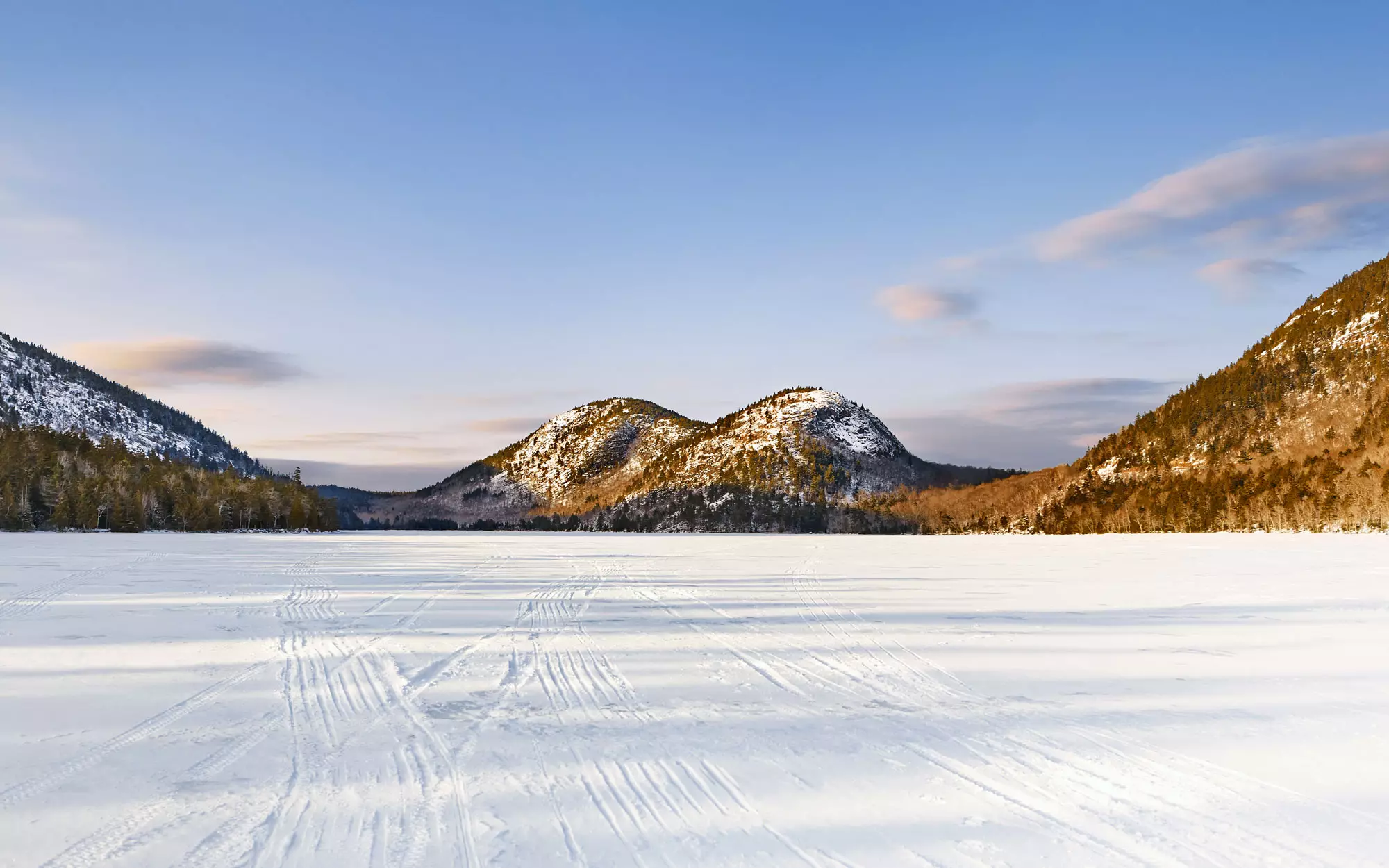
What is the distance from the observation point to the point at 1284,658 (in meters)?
10.4

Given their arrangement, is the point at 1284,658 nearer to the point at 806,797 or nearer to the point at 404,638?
the point at 806,797

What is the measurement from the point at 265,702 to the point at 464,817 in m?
4.15

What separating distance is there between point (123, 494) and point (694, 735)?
339 feet

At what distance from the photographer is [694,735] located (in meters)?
6.73

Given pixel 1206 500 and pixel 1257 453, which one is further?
pixel 1257 453

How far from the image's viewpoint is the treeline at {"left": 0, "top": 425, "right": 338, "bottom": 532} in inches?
3344

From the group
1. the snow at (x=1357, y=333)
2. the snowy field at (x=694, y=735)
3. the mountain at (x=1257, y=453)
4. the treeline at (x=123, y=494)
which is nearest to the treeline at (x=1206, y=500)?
the mountain at (x=1257, y=453)

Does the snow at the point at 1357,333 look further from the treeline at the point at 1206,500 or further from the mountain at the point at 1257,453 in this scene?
the treeline at the point at 1206,500

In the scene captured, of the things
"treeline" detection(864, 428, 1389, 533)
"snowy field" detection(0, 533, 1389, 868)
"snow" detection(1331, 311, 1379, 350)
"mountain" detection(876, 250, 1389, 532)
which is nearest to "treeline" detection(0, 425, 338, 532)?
"snowy field" detection(0, 533, 1389, 868)

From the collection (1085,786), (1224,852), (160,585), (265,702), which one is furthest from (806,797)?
(160,585)

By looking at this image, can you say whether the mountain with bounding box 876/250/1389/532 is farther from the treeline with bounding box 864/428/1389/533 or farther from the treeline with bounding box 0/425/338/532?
the treeline with bounding box 0/425/338/532

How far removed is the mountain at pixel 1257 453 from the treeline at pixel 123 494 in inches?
5044

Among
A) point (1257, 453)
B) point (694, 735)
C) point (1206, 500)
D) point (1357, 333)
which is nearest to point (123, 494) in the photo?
point (694, 735)

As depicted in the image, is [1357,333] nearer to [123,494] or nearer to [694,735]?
[694,735]
